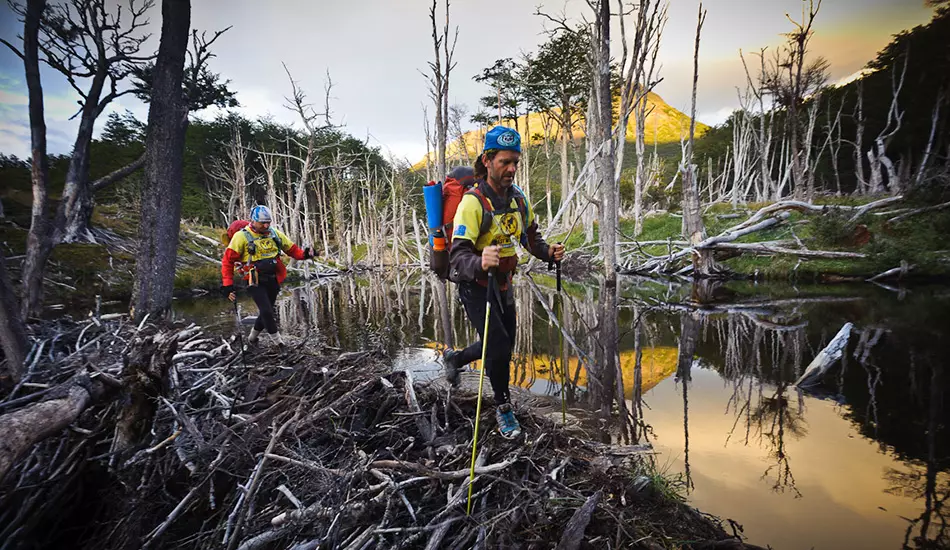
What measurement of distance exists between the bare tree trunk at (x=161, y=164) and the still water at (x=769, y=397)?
11.3 ft

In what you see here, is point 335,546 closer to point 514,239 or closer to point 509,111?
point 514,239

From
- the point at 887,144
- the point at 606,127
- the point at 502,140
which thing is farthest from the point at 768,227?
the point at 887,144

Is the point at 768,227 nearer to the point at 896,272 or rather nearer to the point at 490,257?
the point at 896,272

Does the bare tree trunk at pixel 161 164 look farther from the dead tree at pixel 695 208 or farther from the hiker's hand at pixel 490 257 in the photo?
the dead tree at pixel 695 208

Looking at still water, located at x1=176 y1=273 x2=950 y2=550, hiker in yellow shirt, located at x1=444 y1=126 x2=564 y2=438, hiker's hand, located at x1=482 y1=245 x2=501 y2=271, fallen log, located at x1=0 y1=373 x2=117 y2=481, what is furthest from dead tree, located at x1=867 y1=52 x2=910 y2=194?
fallen log, located at x1=0 y1=373 x2=117 y2=481

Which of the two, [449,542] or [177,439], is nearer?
[449,542]

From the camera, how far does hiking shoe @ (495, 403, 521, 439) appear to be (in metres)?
3.04

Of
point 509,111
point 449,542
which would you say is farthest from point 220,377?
point 509,111

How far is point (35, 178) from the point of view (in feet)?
23.1

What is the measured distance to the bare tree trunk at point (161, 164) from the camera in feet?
22.7

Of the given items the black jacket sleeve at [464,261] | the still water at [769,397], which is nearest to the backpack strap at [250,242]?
the still water at [769,397]

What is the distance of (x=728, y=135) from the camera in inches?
1919

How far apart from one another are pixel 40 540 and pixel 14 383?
6.12 ft

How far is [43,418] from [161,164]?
678cm
